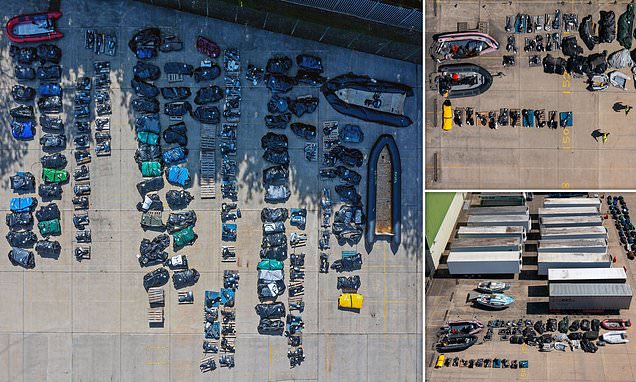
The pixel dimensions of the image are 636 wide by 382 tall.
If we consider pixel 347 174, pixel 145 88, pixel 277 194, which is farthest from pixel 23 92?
pixel 347 174

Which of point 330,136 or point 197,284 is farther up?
point 330,136

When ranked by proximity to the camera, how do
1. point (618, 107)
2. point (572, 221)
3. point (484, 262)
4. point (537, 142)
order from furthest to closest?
point (484, 262)
point (572, 221)
point (537, 142)
point (618, 107)

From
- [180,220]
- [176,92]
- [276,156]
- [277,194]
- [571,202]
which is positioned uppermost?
[176,92]

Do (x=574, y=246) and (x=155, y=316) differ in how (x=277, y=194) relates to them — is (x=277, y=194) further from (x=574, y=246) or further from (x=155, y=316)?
(x=574, y=246)

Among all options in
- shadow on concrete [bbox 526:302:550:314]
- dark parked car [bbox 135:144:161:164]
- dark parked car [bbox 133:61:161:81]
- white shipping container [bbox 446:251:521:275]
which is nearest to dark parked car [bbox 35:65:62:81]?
dark parked car [bbox 133:61:161:81]

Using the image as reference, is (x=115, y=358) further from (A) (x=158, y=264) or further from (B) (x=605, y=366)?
(B) (x=605, y=366)

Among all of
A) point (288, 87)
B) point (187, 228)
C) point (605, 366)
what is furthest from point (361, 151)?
point (605, 366)
